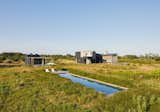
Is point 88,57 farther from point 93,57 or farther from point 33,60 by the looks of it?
point 33,60

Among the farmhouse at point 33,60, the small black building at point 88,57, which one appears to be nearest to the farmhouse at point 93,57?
the small black building at point 88,57

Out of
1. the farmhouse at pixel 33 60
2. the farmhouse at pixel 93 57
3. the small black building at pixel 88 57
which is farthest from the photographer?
the farmhouse at pixel 93 57

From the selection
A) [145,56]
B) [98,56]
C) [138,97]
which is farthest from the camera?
[145,56]

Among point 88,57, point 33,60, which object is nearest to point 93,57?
point 88,57

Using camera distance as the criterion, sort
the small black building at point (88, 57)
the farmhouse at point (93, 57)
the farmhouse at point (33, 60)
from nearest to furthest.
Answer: the farmhouse at point (33, 60)
the small black building at point (88, 57)
the farmhouse at point (93, 57)

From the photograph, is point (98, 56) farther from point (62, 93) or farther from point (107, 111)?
point (107, 111)

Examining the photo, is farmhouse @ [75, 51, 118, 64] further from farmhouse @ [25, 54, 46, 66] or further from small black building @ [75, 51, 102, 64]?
farmhouse @ [25, 54, 46, 66]

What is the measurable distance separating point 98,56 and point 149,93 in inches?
2190

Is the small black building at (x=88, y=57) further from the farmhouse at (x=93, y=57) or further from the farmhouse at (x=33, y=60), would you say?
the farmhouse at (x=33, y=60)

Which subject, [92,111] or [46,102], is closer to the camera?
[92,111]

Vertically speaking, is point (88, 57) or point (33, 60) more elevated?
point (88, 57)

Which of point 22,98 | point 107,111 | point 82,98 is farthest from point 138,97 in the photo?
point 22,98

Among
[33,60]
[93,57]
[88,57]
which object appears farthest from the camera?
[93,57]

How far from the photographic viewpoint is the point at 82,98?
14.1 m
